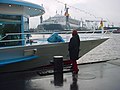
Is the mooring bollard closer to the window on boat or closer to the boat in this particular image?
the boat

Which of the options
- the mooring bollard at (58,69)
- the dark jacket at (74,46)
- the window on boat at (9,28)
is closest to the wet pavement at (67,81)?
the mooring bollard at (58,69)

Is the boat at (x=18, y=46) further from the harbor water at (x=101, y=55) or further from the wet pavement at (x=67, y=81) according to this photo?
the harbor water at (x=101, y=55)

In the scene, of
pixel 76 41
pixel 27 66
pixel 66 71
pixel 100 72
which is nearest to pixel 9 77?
pixel 27 66

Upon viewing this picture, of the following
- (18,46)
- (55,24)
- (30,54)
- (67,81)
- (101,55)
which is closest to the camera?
(67,81)

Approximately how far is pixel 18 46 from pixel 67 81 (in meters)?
2.75

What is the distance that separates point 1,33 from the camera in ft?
31.8

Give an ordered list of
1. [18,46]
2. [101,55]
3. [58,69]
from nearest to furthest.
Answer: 1. [18,46]
2. [58,69]
3. [101,55]

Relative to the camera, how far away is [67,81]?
8359mm

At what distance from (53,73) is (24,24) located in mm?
3106

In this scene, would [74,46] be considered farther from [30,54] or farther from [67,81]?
[30,54]

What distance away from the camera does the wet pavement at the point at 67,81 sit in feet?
25.0

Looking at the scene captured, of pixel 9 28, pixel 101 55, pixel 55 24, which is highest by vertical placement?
pixel 55 24

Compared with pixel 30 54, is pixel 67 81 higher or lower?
lower

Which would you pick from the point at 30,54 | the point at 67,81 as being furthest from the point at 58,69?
the point at 30,54
